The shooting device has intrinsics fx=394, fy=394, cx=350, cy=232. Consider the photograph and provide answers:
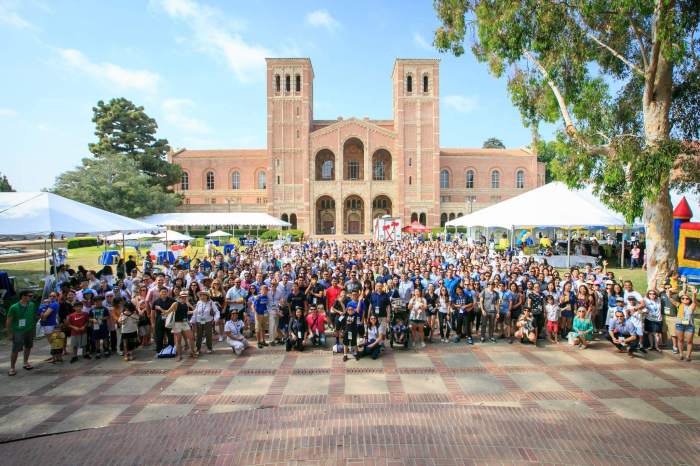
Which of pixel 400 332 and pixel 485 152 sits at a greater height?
pixel 485 152

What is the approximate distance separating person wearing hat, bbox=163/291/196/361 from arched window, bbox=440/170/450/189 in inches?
1996

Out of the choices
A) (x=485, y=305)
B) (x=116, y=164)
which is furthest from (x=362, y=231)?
(x=485, y=305)

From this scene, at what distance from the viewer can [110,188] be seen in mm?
33312

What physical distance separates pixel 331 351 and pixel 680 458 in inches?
225

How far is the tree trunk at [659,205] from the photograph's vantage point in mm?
9648

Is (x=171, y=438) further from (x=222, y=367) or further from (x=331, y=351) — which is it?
(x=331, y=351)

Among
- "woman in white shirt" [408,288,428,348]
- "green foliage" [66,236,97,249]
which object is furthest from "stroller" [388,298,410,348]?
"green foliage" [66,236,97,249]

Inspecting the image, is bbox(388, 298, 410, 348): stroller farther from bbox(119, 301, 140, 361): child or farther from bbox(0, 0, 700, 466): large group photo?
bbox(119, 301, 140, 361): child

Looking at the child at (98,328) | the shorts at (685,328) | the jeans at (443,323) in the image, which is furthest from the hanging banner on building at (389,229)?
Result: the child at (98,328)

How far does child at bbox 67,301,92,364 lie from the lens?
7691 mm

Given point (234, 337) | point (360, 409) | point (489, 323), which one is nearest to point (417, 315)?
point (489, 323)

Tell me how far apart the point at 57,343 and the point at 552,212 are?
49.7ft

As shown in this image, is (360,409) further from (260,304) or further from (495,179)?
(495,179)

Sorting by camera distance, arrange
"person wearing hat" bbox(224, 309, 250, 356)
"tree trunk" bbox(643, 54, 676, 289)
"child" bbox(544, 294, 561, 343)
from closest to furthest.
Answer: "person wearing hat" bbox(224, 309, 250, 356) < "child" bbox(544, 294, 561, 343) < "tree trunk" bbox(643, 54, 676, 289)
